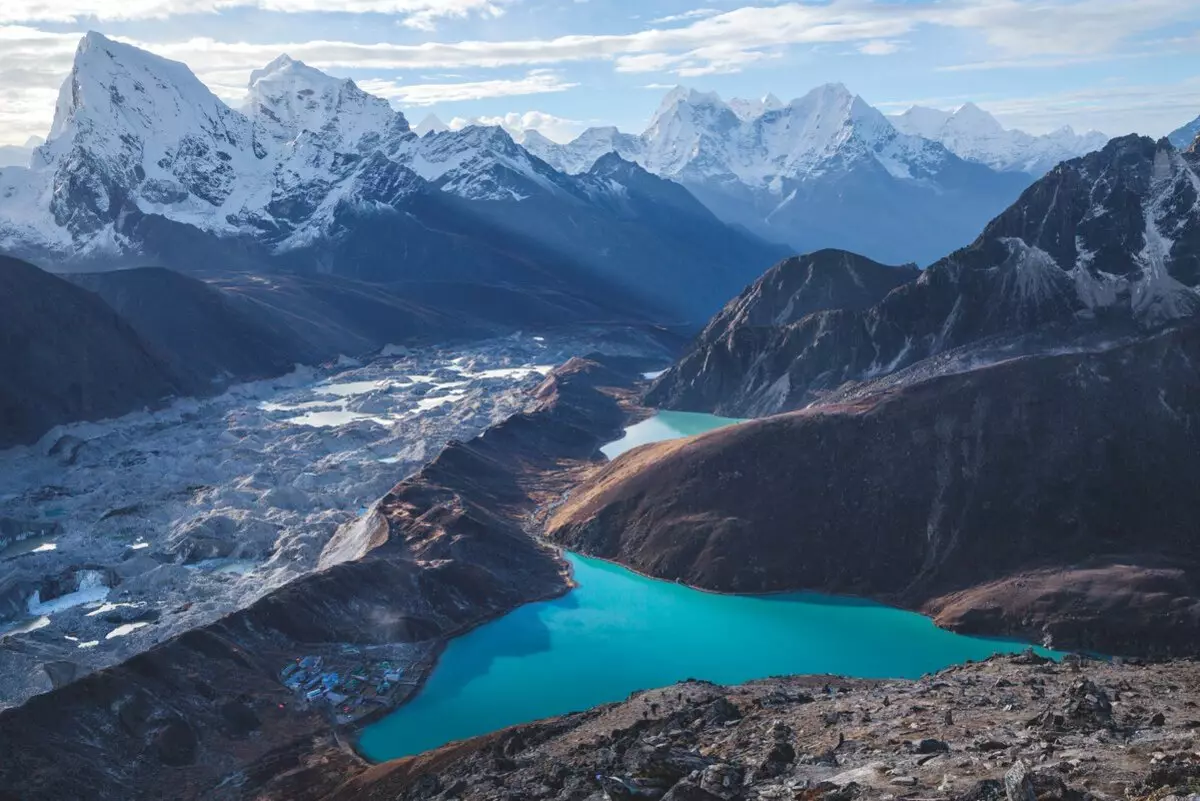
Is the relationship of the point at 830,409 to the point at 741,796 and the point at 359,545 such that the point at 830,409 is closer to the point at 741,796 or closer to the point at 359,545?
the point at 359,545

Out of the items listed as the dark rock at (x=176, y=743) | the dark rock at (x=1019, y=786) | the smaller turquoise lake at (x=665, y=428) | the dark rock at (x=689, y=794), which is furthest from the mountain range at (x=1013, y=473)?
the dark rock at (x=1019, y=786)

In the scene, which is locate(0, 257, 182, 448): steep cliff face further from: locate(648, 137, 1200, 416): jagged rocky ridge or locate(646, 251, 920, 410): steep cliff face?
locate(648, 137, 1200, 416): jagged rocky ridge

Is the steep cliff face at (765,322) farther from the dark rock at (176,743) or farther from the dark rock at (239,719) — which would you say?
the dark rock at (176,743)

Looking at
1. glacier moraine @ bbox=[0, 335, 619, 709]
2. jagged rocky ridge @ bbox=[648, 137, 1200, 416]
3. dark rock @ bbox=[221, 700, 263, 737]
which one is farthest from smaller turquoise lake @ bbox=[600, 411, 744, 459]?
dark rock @ bbox=[221, 700, 263, 737]

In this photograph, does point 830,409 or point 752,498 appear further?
point 830,409

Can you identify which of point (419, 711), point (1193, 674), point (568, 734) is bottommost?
point (419, 711)

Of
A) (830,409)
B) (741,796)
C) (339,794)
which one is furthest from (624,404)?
(741,796)

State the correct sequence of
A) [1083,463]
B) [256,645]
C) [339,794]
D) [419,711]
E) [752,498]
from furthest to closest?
[752,498] → [1083,463] → [256,645] → [419,711] → [339,794]
